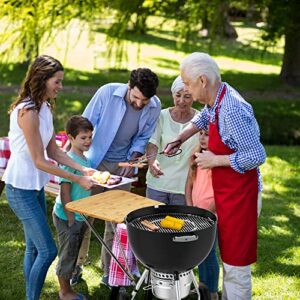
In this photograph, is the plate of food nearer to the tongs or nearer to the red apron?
the tongs

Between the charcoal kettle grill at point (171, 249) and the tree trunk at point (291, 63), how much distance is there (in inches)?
409

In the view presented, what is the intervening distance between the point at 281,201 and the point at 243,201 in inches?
163

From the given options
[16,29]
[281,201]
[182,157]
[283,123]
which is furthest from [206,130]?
[283,123]

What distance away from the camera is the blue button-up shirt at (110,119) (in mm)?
4773

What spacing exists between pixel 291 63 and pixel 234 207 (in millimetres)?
11306

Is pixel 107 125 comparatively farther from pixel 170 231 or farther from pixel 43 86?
pixel 170 231

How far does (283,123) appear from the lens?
1235 centimetres

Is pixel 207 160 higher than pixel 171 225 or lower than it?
higher

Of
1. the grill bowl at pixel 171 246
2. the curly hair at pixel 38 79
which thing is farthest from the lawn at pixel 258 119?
the curly hair at pixel 38 79

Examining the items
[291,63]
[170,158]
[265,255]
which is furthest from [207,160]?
[291,63]

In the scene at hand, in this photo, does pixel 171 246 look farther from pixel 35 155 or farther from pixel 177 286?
pixel 35 155

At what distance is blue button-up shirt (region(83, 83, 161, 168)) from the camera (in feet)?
15.7

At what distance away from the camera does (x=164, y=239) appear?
346cm

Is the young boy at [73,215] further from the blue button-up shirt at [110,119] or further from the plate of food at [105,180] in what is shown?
the plate of food at [105,180]
